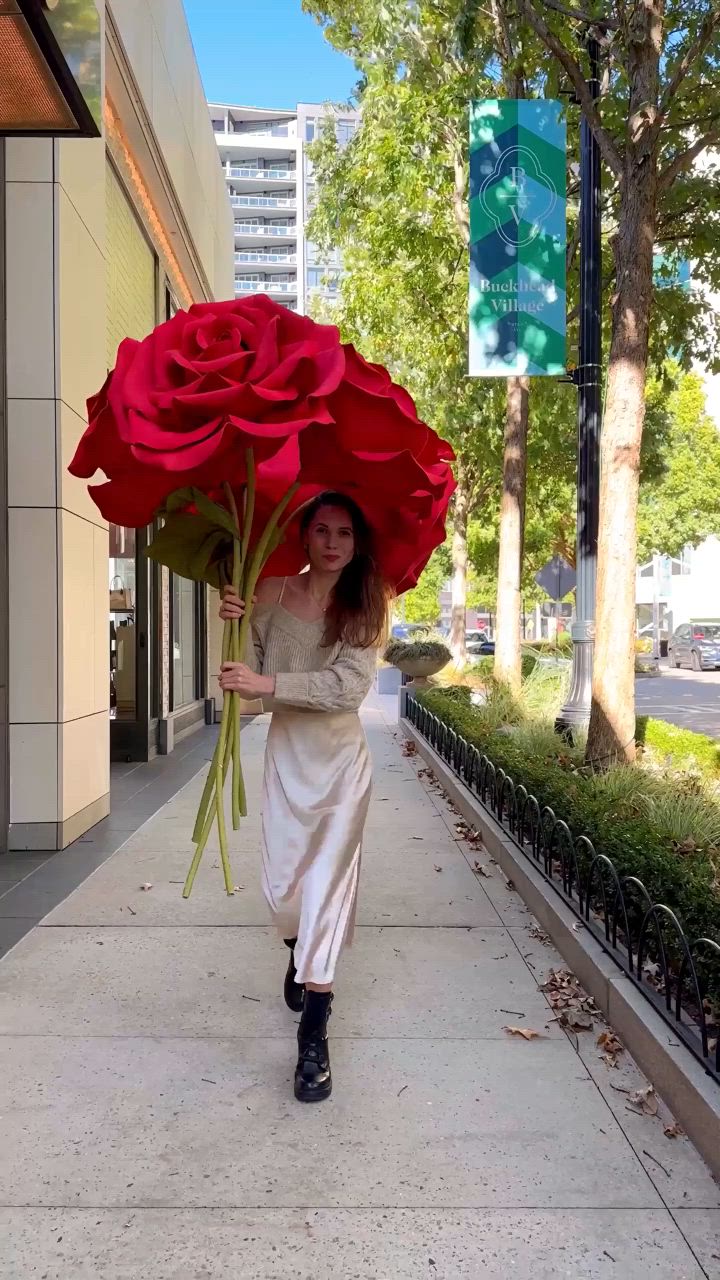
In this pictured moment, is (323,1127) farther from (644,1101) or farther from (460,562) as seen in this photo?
(460,562)

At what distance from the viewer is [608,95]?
7.10 metres

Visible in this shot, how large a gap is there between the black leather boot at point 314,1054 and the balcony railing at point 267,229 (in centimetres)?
8663

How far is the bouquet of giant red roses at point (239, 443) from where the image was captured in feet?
7.63

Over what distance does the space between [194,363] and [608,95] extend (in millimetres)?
6167

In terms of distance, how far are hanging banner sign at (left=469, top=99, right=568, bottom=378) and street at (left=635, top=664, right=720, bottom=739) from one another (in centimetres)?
631

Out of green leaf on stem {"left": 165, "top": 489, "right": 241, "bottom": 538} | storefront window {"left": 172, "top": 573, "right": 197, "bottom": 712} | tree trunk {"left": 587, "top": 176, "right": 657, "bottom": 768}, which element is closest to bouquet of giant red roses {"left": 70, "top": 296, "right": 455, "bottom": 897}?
green leaf on stem {"left": 165, "top": 489, "right": 241, "bottom": 538}

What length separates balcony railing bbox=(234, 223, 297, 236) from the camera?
82.6 m

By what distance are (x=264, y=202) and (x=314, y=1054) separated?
288 ft

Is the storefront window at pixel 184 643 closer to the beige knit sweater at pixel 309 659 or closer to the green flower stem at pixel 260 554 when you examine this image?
the beige knit sweater at pixel 309 659

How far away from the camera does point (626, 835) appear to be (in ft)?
14.5

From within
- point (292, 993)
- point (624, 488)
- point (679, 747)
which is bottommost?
point (292, 993)

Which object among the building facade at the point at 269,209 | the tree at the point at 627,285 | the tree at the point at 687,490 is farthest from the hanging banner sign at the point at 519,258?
the building facade at the point at 269,209

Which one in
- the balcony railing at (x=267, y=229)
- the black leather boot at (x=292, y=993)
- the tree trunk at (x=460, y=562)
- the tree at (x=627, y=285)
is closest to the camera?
the black leather boot at (x=292, y=993)

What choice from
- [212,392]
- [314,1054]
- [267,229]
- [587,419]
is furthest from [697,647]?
[267,229]
